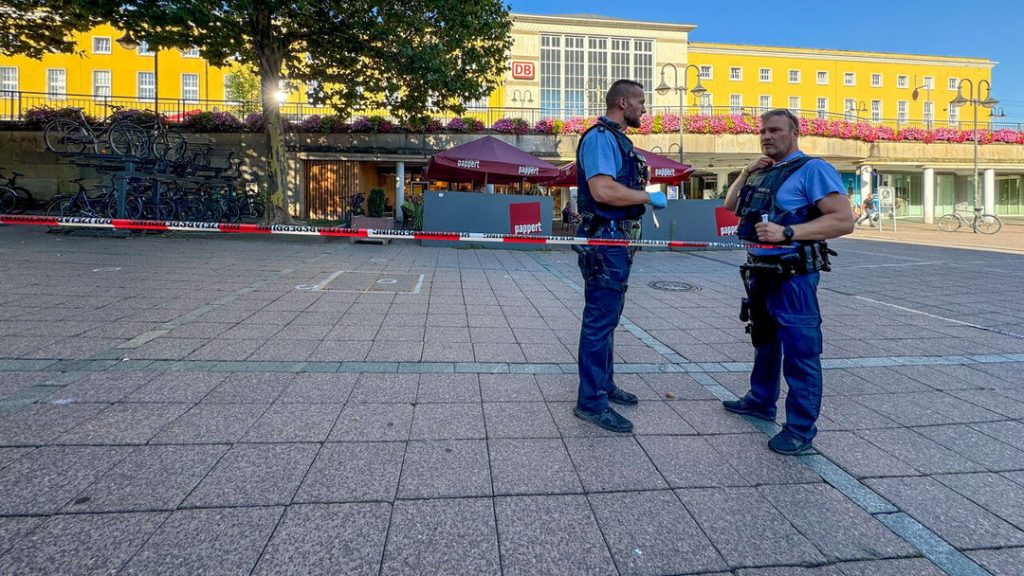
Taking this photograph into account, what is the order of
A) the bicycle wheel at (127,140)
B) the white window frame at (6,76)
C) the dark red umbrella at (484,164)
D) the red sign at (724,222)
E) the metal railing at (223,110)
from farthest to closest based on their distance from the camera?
the white window frame at (6,76) < the metal railing at (223,110) < the red sign at (724,222) < the dark red umbrella at (484,164) < the bicycle wheel at (127,140)

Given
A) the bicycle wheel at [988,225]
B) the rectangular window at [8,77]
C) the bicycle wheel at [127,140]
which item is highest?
the rectangular window at [8,77]

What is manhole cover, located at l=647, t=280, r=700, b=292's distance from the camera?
8734mm

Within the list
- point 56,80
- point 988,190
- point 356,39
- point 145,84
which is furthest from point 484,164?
point 56,80

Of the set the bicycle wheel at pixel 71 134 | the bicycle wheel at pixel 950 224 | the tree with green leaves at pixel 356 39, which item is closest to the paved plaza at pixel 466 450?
the bicycle wheel at pixel 71 134

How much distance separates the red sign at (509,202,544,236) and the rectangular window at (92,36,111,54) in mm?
42409

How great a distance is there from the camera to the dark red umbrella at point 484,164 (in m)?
13.8

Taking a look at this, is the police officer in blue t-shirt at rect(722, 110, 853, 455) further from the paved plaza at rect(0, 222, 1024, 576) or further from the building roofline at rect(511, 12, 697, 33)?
the building roofline at rect(511, 12, 697, 33)

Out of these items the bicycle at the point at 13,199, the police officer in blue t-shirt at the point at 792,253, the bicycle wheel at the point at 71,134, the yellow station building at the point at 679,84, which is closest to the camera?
the police officer in blue t-shirt at the point at 792,253

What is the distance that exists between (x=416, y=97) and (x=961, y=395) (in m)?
14.7

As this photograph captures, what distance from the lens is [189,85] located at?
1619 inches

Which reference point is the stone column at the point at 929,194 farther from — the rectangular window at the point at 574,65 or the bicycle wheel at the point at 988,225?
the rectangular window at the point at 574,65

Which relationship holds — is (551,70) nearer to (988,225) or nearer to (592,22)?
(592,22)

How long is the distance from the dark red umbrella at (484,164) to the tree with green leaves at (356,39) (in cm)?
200

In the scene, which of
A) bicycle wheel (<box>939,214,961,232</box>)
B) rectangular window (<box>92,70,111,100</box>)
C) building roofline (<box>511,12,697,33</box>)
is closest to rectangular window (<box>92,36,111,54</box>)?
rectangular window (<box>92,70,111,100</box>)
